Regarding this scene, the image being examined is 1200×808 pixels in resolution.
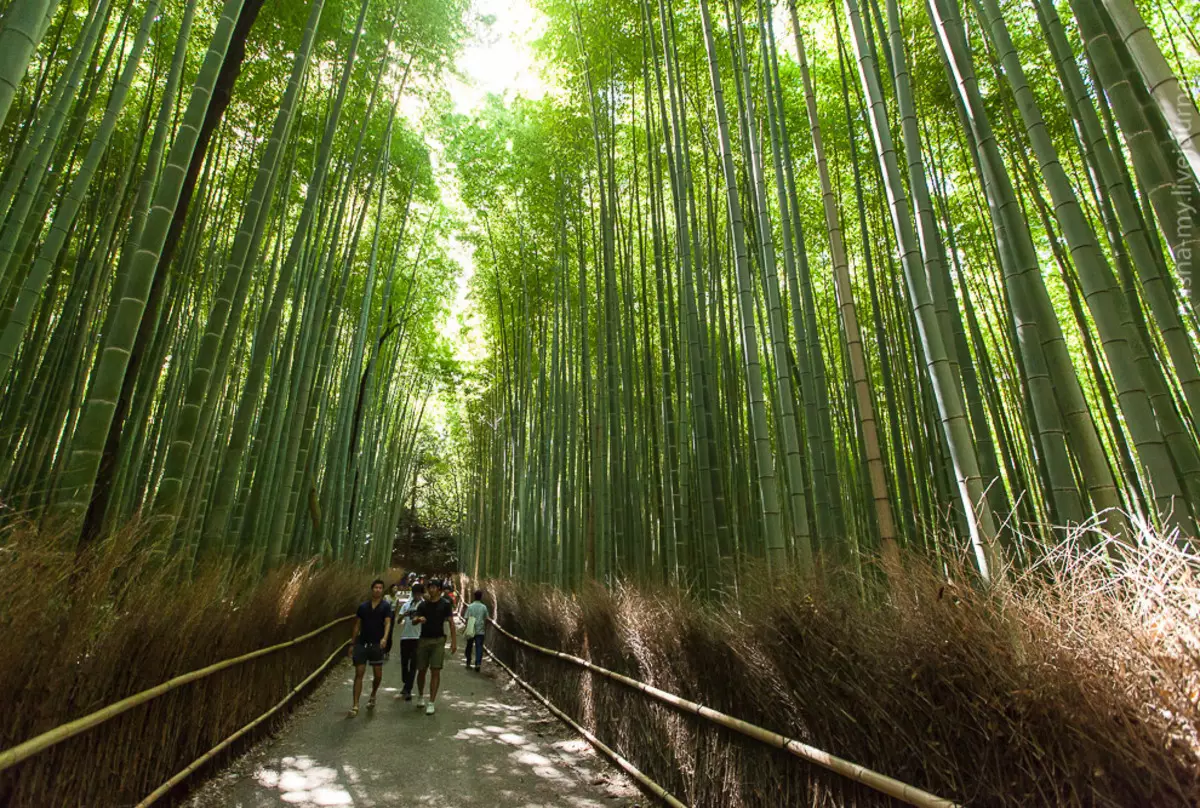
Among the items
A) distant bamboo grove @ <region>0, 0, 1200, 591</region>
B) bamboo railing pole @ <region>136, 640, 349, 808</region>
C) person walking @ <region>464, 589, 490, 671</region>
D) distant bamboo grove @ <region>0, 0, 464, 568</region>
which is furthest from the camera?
person walking @ <region>464, 589, 490, 671</region>

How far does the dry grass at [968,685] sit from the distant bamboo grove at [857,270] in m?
0.18

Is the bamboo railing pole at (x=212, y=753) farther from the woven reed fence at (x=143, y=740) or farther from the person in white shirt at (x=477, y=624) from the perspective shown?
the person in white shirt at (x=477, y=624)

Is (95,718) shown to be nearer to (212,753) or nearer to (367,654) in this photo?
(212,753)

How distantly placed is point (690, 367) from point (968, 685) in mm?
2980

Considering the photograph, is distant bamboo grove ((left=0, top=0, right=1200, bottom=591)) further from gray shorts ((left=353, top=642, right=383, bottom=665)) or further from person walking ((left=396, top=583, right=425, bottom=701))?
person walking ((left=396, top=583, right=425, bottom=701))

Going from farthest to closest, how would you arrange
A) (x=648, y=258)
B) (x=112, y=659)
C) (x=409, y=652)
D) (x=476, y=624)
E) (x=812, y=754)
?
(x=648, y=258) < (x=476, y=624) < (x=409, y=652) < (x=112, y=659) < (x=812, y=754)

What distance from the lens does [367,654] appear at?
14.9 ft

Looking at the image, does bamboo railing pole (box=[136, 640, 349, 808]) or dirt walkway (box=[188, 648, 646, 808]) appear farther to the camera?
dirt walkway (box=[188, 648, 646, 808])

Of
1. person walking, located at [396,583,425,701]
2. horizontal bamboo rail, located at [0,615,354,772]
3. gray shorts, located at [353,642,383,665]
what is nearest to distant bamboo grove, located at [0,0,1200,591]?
horizontal bamboo rail, located at [0,615,354,772]

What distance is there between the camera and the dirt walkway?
109 inches

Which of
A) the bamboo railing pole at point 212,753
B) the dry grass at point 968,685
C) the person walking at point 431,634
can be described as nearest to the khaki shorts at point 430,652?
the person walking at point 431,634

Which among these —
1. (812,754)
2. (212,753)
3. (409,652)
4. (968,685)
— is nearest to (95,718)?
(212,753)

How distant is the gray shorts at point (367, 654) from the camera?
4527 mm

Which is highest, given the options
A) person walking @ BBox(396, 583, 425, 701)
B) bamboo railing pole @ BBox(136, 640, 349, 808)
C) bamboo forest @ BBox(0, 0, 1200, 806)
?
bamboo forest @ BBox(0, 0, 1200, 806)
